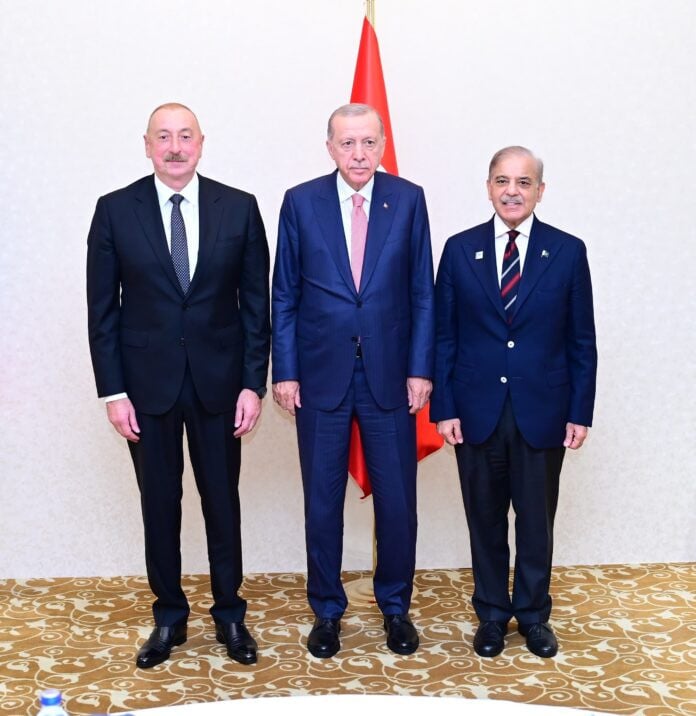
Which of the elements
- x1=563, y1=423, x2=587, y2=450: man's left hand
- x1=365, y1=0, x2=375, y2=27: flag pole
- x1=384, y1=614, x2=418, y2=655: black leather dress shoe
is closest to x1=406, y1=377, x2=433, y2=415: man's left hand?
x1=563, y1=423, x2=587, y2=450: man's left hand

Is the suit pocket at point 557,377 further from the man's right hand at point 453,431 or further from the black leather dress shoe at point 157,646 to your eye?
the black leather dress shoe at point 157,646

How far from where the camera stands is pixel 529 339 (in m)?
3.29

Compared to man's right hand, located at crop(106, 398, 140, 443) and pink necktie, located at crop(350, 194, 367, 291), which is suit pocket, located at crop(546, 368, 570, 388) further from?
man's right hand, located at crop(106, 398, 140, 443)

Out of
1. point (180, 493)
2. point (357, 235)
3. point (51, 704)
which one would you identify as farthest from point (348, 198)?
point (51, 704)

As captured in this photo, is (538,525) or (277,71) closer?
(538,525)

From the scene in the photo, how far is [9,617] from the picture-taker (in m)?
3.84

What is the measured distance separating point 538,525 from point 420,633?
0.61m

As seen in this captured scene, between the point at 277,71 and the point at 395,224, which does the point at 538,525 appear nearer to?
the point at 395,224

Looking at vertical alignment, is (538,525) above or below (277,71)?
below

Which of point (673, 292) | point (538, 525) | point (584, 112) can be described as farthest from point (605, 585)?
point (584, 112)

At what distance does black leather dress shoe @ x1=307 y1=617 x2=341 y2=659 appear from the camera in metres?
3.40

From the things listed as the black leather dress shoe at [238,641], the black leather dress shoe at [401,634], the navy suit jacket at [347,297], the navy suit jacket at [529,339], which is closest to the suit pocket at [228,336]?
the navy suit jacket at [347,297]

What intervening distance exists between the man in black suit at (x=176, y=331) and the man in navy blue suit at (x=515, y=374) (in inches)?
25.9

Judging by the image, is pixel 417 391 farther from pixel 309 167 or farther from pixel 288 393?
pixel 309 167
